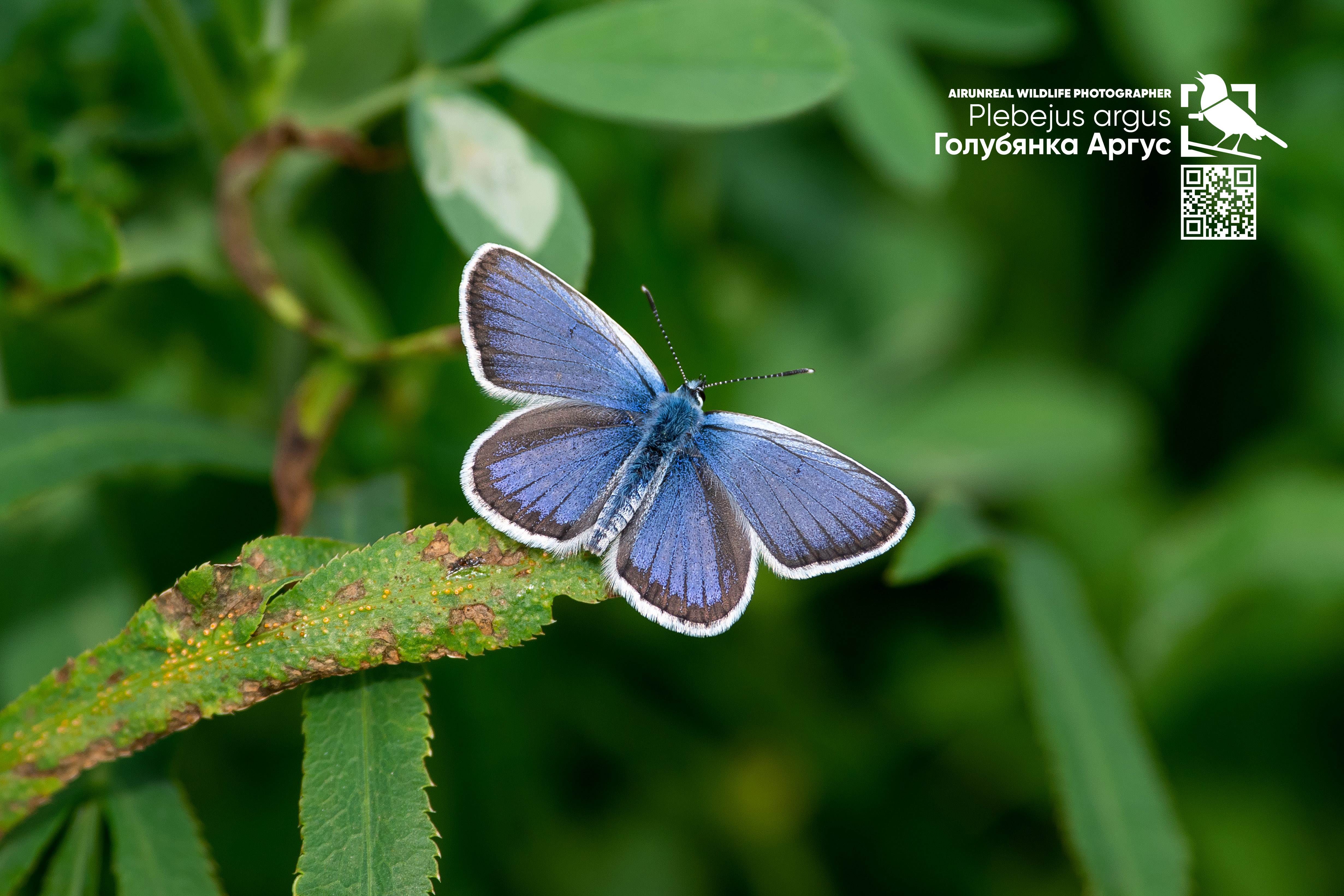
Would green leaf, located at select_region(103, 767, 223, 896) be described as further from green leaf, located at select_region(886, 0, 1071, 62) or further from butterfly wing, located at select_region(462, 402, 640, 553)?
green leaf, located at select_region(886, 0, 1071, 62)

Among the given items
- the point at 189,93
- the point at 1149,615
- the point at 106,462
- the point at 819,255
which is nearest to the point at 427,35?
the point at 189,93

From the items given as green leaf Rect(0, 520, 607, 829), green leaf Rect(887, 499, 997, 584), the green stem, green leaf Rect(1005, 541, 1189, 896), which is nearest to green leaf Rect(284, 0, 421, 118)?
the green stem

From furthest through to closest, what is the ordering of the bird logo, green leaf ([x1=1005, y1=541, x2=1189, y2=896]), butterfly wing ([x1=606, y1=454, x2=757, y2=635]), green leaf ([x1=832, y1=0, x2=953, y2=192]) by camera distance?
1. the bird logo
2. green leaf ([x1=832, y1=0, x2=953, y2=192])
3. green leaf ([x1=1005, y1=541, x2=1189, y2=896])
4. butterfly wing ([x1=606, y1=454, x2=757, y2=635])

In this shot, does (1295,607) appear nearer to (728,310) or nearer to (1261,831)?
(1261,831)

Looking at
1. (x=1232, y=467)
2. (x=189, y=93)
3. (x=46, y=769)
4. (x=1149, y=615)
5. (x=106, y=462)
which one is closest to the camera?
(x=46, y=769)

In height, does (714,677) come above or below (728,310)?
below

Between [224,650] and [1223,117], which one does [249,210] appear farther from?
[1223,117]
